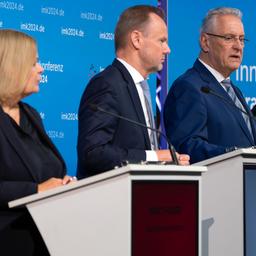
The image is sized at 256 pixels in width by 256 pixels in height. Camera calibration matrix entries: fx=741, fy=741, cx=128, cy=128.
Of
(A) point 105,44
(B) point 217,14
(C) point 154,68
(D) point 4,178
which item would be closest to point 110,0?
(A) point 105,44

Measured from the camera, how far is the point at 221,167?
3316 millimetres

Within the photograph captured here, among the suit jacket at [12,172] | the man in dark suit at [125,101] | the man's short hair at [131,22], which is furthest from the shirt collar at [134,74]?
the suit jacket at [12,172]

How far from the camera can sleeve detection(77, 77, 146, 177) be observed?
131 inches

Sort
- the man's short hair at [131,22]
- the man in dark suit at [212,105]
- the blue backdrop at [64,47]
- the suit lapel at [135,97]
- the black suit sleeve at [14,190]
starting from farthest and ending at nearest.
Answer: the blue backdrop at [64,47] → the man in dark suit at [212,105] → the man's short hair at [131,22] → the suit lapel at [135,97] → the black suit sleeve at [14,190]

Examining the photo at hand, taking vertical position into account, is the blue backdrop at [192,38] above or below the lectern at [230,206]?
above

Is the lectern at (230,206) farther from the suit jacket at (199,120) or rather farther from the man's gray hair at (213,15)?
the man's gray hair at (213,15)

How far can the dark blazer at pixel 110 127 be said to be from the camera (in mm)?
3342

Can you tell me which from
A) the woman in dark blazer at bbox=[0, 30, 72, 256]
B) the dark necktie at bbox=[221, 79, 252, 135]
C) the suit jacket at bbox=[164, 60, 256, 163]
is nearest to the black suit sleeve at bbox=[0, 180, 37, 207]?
the woman in dark blazer at bbox=[0, 30, 72, 256]

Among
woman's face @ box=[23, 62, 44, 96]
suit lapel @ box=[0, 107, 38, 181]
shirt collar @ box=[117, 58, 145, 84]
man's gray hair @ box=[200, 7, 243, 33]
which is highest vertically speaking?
man's gray hair @ box=[200, 7, 243, 33]

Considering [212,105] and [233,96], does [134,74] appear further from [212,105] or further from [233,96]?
[233,96]

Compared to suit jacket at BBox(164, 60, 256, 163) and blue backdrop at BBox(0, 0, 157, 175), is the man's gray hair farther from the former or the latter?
blue backdrop at BBox(0, 0, 157, 175)

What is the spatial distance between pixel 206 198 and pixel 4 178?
980 mm

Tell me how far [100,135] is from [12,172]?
0.64 metres

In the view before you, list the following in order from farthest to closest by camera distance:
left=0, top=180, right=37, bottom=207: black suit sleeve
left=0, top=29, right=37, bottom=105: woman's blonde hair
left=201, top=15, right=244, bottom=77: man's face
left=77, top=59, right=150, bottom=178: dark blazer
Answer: left=201, top=15, right=244, bottom=77: man's face < left=77, top=59, right=150, bottom=178: dark blazer < left=0, top=29, right=37, bottom=105: woman's blonde hair < left=0, top=180, right=37, bottom=207: black suit sleeve
